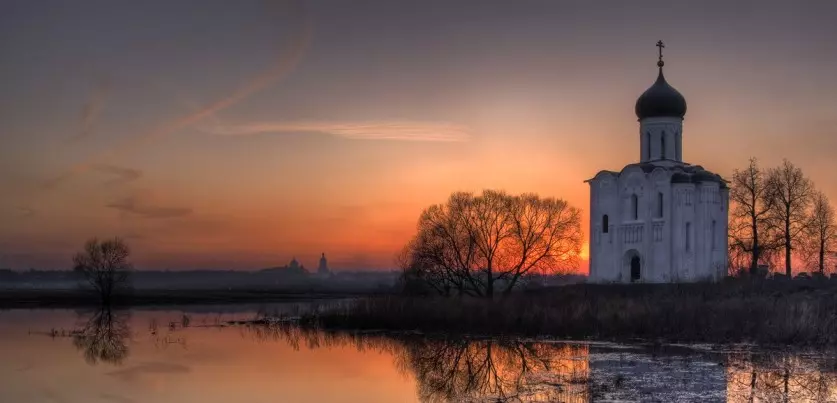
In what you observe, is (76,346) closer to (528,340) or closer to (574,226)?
(528,340)

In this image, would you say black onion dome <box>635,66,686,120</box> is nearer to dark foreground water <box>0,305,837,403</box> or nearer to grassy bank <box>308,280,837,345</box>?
grassy bank <box>308,280,837,345</box>

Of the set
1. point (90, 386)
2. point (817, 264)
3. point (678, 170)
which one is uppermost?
point (678, 170)


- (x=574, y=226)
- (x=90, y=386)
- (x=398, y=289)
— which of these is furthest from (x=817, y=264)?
(x=90, y=386)

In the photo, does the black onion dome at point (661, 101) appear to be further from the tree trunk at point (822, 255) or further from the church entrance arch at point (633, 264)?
the tree trunk at point (822, 255)

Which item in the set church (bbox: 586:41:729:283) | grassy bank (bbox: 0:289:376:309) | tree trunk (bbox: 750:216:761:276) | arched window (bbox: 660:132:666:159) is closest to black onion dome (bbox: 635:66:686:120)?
church (bbox: 586:41:729:283)

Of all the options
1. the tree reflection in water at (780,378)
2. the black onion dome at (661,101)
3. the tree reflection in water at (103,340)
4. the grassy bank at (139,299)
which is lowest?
the tree reflection in water at (103,340)

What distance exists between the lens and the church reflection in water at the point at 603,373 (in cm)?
1728

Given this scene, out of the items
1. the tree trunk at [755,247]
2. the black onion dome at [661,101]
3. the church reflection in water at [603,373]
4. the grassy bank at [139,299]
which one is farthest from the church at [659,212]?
the grassy bank at [139,299]

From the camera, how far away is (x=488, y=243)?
1954 inches

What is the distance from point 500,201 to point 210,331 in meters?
18.9

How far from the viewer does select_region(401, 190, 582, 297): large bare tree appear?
47.8 m

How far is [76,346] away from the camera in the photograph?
31.2 meters

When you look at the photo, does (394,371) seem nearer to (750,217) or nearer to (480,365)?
(480,365)

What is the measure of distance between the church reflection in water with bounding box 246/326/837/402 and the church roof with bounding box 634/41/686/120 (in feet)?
85.9
